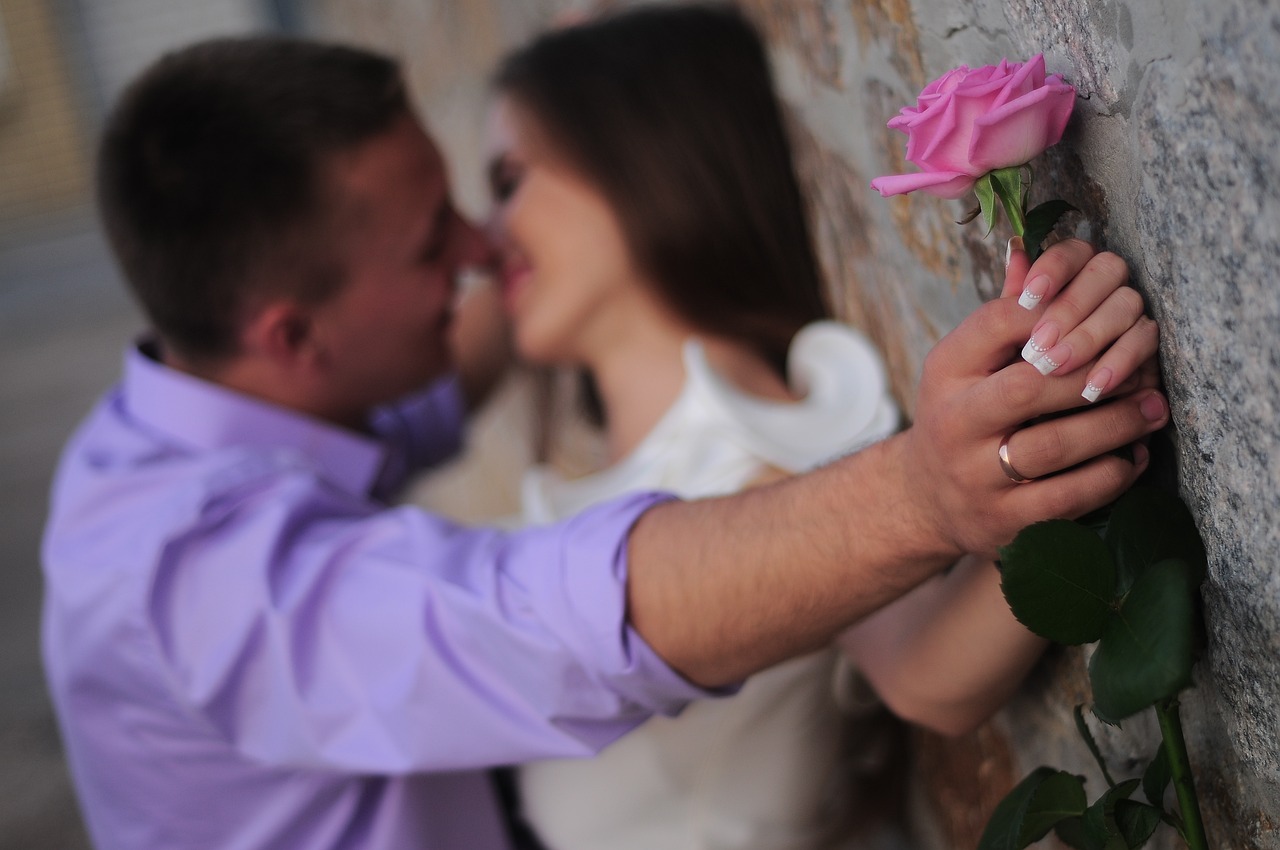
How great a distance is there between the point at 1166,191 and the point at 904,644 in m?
0.61

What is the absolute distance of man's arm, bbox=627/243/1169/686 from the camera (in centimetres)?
73

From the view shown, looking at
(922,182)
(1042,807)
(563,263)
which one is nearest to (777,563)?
(1042,807)

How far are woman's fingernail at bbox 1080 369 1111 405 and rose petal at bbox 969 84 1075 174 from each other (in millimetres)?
148

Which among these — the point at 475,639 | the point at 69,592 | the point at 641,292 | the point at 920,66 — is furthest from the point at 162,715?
the point at 920,66

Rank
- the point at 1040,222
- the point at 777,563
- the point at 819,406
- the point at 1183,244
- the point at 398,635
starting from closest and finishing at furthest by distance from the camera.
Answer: the point at 1183,244 < the point at 1040,222 < the point at 777,563 < the point at 398,635 < the point at 819,406

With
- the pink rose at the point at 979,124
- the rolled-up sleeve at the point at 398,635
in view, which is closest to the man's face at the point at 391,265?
the rolled-up sleeve at the point at 398,635

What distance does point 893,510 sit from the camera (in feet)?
2.89

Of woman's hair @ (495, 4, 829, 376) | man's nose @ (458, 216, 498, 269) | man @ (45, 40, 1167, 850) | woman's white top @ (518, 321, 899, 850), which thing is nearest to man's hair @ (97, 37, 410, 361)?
man @ (45, 40, 1167, 850)

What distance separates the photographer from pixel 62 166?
29.0ft

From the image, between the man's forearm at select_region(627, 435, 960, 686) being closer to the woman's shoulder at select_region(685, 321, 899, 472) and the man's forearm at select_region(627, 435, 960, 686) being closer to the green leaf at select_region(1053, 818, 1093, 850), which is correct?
the green leaf at select_region(1053, 818, 1093, 850)

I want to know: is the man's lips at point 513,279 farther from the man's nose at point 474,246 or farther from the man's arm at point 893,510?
the man's arm at point 893,510

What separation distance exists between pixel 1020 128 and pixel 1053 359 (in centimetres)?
15

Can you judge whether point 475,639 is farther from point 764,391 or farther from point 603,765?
point 764,391

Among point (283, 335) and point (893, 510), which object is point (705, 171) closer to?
point (283, 335)
